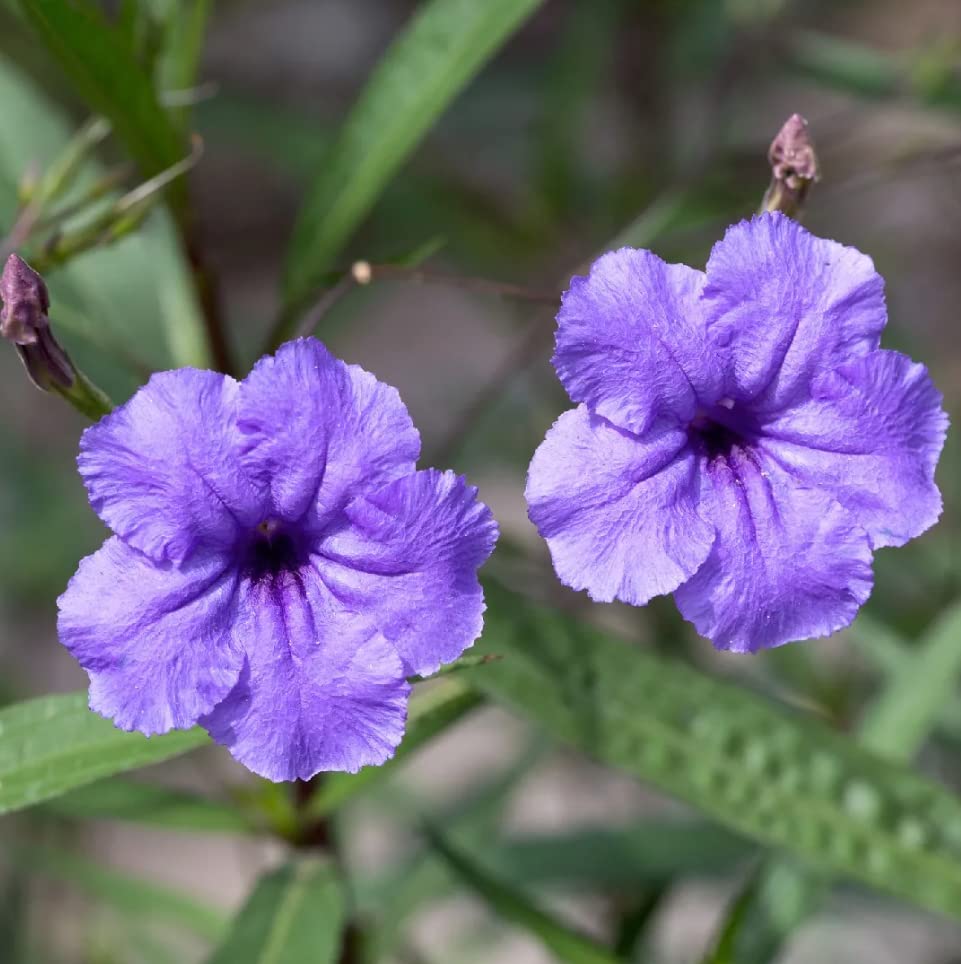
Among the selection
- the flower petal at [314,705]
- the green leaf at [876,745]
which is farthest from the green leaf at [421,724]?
the green leaf at [876,745]

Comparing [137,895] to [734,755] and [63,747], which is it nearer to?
[63,747]

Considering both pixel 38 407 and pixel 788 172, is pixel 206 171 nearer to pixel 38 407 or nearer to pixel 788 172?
pixel 38 407

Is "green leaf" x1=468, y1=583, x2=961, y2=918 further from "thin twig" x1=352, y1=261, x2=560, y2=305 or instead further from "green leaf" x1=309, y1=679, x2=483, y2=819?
"thin twig" x1=352, y1=261, x2=560, y2=305

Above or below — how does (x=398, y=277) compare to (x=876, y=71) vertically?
above

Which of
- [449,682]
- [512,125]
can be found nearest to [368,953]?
[449,682]

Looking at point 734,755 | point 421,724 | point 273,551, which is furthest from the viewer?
point 734,755

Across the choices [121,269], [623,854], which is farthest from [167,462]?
[623,854]

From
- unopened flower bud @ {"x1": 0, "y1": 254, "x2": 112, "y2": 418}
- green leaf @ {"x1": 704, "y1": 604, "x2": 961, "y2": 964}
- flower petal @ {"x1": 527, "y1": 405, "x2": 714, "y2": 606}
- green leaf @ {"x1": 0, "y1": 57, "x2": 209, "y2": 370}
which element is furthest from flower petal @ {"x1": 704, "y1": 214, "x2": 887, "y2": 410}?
green leaf @ {"x1": 0, "y1": 57, "x2": 209, "y2": 370}
